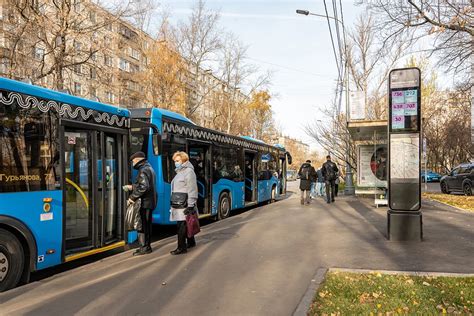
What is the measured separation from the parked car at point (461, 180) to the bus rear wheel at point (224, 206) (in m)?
13.2

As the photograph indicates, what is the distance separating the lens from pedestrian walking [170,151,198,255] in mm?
7027

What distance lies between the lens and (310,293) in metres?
4.73

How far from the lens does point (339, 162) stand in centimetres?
2558

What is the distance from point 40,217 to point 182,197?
2344 mm

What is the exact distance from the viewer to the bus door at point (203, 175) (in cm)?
1131

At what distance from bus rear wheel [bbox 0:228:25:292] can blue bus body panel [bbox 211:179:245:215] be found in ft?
22.2

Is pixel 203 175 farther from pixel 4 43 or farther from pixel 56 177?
pixel 4 43

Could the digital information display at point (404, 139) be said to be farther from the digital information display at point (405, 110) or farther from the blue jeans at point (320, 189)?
the blue jeans at point (320, 189)

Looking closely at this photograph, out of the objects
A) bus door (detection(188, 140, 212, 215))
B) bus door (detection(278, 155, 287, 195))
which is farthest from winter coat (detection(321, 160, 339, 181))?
bus door (detection(188, 140, 212, 215))

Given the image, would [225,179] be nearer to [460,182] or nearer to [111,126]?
[111,126]

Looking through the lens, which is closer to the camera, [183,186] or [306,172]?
[183,186]

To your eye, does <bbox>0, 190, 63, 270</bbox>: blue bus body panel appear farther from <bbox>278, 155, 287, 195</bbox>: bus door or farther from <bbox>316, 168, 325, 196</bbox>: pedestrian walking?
<bbox>316, 168, 325, 196</bbox>: pedestrian walking

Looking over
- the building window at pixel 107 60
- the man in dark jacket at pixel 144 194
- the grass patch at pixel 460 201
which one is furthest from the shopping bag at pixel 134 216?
the building window at pixel 107 60

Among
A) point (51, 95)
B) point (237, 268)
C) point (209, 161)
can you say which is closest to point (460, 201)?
point (209, 161)
